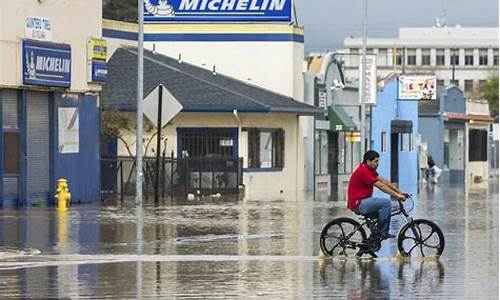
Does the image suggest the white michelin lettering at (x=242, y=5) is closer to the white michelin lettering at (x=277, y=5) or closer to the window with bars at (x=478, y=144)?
the white michelin lettering at (x=277, y=5)

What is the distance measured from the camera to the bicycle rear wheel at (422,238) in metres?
19.2

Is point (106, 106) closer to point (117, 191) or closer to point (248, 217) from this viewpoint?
point (117, 191)

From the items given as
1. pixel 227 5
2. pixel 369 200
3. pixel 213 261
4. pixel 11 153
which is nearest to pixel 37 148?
pixel 11 153

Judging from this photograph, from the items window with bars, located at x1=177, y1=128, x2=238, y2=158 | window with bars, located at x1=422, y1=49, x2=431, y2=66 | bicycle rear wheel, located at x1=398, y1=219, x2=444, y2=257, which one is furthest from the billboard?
window with bars, located at x1=422, y1=49, x2=431, y2=66

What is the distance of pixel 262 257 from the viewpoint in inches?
767

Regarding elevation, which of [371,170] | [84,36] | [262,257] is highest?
[84,36]

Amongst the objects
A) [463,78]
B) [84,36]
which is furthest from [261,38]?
[463,78]

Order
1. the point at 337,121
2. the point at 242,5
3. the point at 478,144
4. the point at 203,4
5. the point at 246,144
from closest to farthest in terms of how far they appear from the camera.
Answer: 1. the point at 246,144
2. the point at 242,5
3. the point at 203,4
4. the point at 337,121
5. the point at 478,144

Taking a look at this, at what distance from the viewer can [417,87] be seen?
6788 cm

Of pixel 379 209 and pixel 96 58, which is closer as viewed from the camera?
pixel 379 209

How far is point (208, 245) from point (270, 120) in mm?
29687

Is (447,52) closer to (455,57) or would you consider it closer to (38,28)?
(455,57)

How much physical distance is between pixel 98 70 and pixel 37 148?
139 inches

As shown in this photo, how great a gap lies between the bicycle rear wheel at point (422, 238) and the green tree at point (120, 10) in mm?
69568
